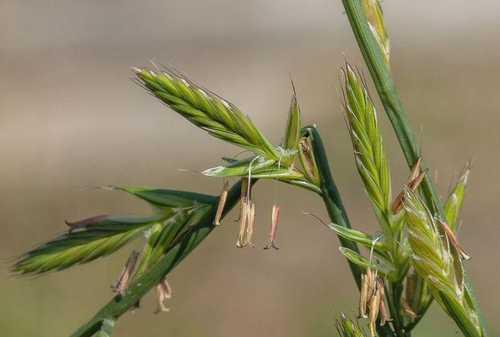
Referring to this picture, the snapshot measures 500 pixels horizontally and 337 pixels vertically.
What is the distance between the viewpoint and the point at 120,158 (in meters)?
4.56

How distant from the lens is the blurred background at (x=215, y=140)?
3.24 meters

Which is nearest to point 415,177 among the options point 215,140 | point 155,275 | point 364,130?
point 364,130

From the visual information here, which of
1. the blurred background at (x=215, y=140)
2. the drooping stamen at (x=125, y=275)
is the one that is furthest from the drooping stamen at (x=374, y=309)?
the blurred background at (x=215, y=140)

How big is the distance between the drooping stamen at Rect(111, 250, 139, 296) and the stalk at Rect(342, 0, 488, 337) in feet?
0.49

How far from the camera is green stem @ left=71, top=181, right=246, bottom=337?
21.2 inches

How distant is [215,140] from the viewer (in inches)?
186

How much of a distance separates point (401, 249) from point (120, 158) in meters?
4.09

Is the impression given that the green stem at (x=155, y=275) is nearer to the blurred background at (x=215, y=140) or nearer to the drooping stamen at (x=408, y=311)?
the drooping stamen at (x=408, y=311)

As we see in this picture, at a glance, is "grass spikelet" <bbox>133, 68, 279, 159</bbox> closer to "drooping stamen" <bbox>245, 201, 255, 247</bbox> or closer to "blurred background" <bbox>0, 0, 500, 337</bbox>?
"drooping stamen" <bbox>245, 201, 255, 247</bbox>

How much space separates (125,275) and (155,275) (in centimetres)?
2

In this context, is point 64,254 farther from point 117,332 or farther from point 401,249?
point 117,332

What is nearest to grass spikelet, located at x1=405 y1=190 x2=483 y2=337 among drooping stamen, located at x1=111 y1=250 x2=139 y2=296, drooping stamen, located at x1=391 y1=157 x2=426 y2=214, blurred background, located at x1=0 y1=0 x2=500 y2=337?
drooping stamen, located at x1=391 y1=157 x2=426 y2=214

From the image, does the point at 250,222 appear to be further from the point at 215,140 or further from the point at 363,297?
the point at 215,140

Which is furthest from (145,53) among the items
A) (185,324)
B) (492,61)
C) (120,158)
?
(185,324)
